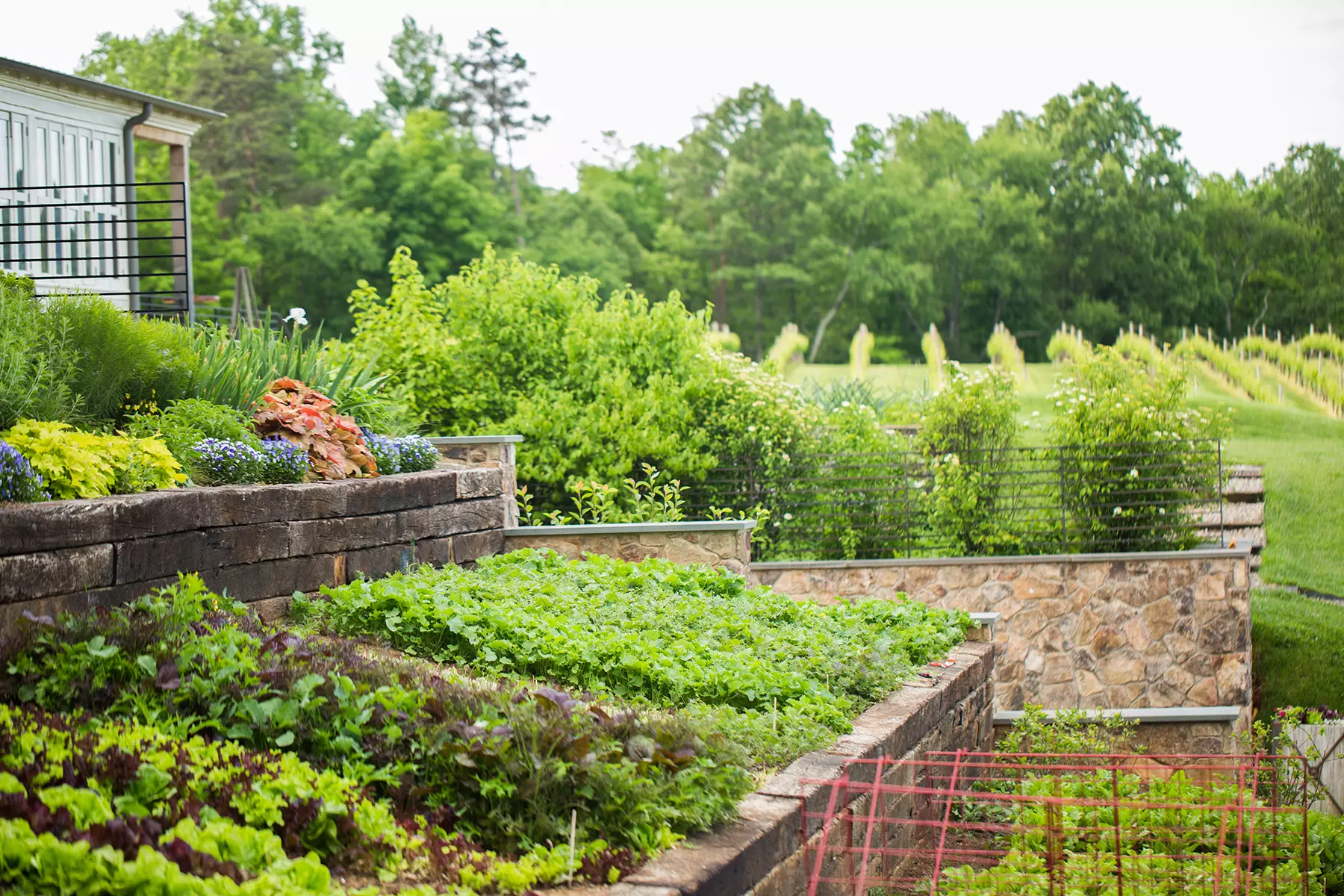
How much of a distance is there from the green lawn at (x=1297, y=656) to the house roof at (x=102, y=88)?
11.5 m

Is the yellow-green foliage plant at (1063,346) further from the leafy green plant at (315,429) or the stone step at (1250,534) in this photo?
the leafy green plant at (315,429)

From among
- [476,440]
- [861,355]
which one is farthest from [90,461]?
[861,355]

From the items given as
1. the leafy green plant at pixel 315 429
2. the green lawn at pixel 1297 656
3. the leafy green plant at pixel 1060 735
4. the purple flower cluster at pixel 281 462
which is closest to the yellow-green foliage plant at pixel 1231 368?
the green lawn at pixel 1297 656

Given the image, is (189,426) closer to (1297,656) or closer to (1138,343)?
(1297,656)

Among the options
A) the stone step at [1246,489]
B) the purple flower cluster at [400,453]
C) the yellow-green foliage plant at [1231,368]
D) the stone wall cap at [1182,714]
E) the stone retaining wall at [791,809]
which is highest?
the yellow-green foliage plant at [1231,368]

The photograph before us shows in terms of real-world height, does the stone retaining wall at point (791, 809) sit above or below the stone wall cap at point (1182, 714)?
above

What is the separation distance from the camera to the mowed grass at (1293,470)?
513 inches

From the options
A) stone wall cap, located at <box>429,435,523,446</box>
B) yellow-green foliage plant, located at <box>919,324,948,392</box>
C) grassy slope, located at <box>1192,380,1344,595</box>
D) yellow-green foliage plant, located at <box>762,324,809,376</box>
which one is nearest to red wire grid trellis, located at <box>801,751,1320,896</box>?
stone wall cap, located at <box>429,435,523,446</box>

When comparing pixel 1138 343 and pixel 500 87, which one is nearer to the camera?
pixel 1138 343

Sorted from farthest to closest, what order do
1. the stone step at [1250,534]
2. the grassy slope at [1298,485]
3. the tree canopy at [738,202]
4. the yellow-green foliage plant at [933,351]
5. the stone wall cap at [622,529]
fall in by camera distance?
the tree canopy at [738,202]
the yellow-green foliage plant at [933,351]
the grassy slope at [1298,485]
the stone step at [1250,534]
the stone wall cap at [622,529]

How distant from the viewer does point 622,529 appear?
25.1ft

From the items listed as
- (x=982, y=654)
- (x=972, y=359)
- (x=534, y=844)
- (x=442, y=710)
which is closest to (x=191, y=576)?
(x=442, y=710)

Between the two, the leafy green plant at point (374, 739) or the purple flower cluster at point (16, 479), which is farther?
the purple flower cluster at point (16, 479)

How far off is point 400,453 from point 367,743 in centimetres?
358
